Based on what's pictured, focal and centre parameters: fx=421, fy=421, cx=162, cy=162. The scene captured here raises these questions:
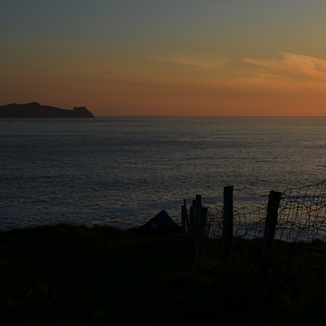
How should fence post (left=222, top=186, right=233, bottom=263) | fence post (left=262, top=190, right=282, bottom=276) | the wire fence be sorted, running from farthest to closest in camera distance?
the wire fence
fence post (left=222, top=186, right=233, bottom=263)
fence post (left=262, top=190, right=282, bottom=276)

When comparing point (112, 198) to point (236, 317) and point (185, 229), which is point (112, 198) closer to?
point (185, 229)

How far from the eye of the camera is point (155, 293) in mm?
9672

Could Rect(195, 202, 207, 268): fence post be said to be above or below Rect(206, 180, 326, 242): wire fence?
above

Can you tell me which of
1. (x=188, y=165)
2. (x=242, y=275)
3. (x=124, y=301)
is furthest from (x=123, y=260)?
(x=188, y=165)

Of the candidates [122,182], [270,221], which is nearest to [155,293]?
[270,221]

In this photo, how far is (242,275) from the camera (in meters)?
8.53

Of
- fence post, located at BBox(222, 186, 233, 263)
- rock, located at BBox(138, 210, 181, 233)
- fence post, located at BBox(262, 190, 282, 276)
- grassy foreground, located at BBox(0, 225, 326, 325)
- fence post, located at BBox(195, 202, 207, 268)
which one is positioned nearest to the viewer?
grassy foreground, located at BBox(0, 225, 326, 325)

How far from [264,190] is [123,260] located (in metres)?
37.6

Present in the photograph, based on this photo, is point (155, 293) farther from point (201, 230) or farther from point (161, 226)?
point (161, 226)

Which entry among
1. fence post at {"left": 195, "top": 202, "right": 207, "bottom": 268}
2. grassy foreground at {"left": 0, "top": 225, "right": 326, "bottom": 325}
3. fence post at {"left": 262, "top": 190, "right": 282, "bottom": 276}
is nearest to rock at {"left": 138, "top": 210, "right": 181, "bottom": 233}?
grassy foreground at {"left": 0, "top": 225, "right": 326, "bottom": 325}

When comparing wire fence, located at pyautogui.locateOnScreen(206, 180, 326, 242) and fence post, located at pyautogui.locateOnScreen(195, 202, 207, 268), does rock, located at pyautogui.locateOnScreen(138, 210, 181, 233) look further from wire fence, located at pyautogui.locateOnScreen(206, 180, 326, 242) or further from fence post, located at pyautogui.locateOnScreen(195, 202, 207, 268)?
fence post, located at pyautogui.locateOnScreen(195, 202, 207, 268)

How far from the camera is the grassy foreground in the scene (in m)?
7.16

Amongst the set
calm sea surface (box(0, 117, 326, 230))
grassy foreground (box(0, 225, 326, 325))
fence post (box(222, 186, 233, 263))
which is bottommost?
calm sea surface (box(0, 117, 326, 230))

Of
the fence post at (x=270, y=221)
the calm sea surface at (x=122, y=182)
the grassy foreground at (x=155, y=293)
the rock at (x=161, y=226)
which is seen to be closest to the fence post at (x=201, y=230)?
the grassy foreground at (x=155, y=293)
